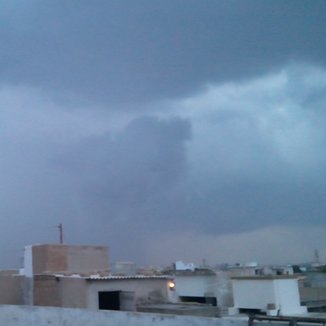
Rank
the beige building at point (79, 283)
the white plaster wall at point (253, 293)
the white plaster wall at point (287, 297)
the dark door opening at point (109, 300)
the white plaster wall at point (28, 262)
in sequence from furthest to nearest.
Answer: the white plaster wall at point (253, 293)
the white plaster wall at point (287, 297)
the white plaster wall at point (28, 262)
the dark door opening at point (109, 300)
the beige building at point (79, 283)

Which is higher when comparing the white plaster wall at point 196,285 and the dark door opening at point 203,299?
the white plaster wall at point 196,285

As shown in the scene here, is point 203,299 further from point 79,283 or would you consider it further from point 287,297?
point 79,283

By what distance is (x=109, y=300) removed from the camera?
27328mm

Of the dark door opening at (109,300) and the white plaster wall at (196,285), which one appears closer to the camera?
the dark door opening at (109,300)

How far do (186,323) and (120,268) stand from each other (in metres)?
24.3

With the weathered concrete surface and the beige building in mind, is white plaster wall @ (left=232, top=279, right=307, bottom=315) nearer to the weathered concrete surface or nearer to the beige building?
the beige building

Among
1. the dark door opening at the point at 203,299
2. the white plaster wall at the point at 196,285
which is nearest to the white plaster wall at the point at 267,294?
the dark door opening at the point at 203,299

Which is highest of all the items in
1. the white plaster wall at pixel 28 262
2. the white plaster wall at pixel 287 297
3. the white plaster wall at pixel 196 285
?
the white plaster wall at pixel 28 262

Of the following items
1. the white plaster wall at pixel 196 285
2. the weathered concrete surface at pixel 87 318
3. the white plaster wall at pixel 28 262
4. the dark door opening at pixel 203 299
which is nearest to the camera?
the weathered concrete surface at pixel 87 318

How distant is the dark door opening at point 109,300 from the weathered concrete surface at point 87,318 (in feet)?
36.5

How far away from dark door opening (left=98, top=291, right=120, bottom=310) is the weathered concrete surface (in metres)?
11.1

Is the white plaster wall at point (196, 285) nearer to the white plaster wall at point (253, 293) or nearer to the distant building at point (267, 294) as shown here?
the white plaster wall at point (253, 293)

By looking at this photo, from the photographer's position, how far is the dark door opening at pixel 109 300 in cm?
2692

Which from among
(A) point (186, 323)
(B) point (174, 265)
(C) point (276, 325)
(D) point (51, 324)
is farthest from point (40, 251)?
(B) point (174, 265)
